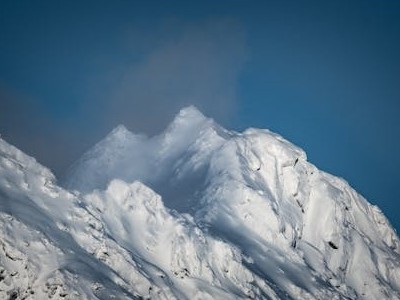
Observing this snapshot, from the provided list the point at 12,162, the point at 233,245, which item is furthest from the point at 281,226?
the point at 12,162

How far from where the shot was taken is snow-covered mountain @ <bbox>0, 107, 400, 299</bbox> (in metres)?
67.0

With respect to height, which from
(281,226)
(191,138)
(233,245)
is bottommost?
(233,245)

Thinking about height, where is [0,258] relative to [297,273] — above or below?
below

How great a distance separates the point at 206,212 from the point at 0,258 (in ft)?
196

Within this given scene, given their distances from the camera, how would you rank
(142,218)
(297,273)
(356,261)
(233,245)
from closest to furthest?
(142,218), (233,245), (297,273), (356,261)

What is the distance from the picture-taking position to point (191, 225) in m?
94.9

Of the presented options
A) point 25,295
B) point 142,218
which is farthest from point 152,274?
point 25,295

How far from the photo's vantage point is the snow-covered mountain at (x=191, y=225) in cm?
6700

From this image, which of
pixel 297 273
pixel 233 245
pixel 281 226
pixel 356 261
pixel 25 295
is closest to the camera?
pixel 25 295

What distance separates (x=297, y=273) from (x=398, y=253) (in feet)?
207

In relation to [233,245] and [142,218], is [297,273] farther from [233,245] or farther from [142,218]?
[142,218]

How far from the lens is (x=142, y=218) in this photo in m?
91.8

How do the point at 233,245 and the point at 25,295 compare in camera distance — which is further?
the point at 233,245

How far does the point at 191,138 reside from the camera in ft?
525
